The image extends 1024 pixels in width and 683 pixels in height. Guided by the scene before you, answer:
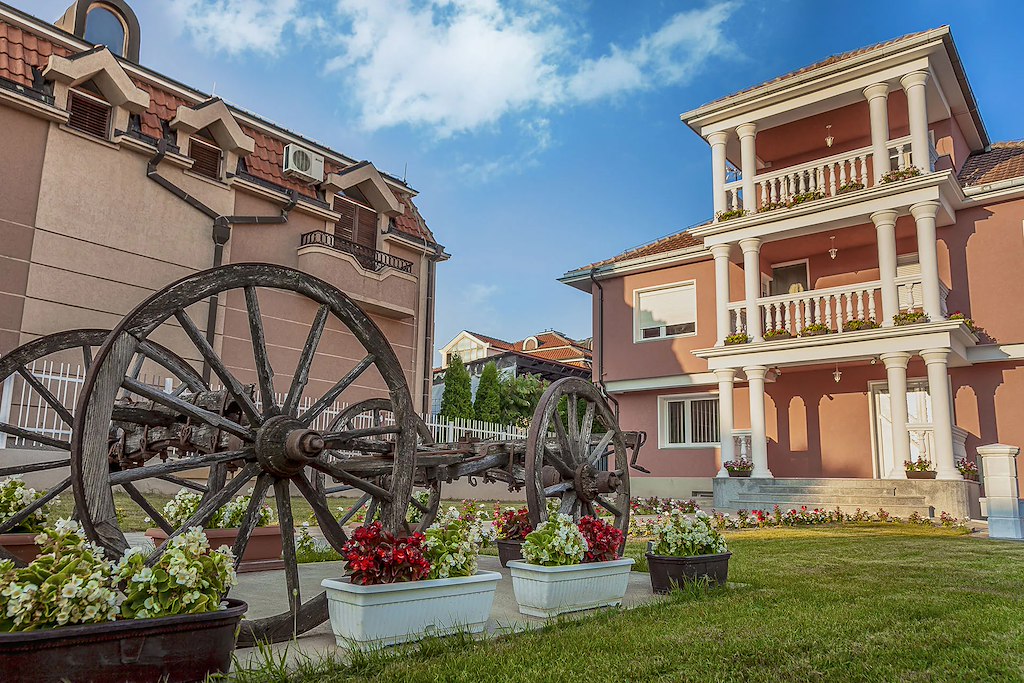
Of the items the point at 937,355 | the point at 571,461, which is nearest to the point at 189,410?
the point at 571,461

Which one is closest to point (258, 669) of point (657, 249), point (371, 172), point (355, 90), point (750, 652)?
point (750, 652)

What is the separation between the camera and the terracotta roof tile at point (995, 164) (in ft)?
52.2

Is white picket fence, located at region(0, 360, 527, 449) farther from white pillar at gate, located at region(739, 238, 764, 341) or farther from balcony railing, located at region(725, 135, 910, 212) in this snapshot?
balcony railing, located at region(725, 135, 910, 212)

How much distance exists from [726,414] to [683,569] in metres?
11.6

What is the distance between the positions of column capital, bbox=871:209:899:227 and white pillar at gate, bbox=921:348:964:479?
2.75 metres

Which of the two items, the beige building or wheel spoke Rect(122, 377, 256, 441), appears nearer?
wheel spoke Rect(122, 377, 256, 441)

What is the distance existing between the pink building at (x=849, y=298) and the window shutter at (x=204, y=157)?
11.0 m

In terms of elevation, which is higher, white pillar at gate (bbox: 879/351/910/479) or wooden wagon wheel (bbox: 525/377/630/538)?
white pillar at gate (bbox: 879/351/910/479)

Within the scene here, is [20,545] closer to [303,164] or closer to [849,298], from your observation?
[303,164]

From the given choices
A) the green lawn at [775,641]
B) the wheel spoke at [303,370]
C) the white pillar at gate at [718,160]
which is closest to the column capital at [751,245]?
the white pillar at gate at [718,160]

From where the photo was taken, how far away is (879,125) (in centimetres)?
1523

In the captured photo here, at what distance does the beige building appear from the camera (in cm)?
1373

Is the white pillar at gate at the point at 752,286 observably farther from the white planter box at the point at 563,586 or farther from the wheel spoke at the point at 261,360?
the wheel spoke at the point at 261,360

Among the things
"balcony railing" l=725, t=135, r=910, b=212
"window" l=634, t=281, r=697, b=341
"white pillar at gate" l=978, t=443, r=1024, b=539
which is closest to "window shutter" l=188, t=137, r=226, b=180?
"window" l=634, t=281, r=697, b=341
